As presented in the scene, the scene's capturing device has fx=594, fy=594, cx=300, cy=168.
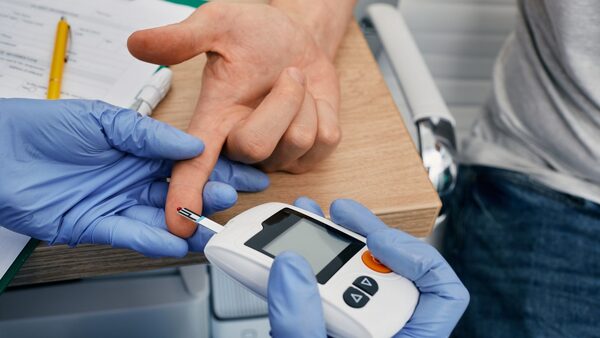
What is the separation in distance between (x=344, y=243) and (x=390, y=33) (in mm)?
416

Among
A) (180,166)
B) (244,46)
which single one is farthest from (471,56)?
(180,166)

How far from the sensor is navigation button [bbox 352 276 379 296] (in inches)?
19.5

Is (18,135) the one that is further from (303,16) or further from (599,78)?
(599,78)

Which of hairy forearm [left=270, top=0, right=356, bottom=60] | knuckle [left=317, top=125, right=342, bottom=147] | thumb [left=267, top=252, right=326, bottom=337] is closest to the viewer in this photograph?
thumb [left=267, top=252, right=326, bottom=337]

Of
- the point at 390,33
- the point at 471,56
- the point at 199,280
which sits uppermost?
the point at 390,33

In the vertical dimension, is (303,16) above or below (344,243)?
above

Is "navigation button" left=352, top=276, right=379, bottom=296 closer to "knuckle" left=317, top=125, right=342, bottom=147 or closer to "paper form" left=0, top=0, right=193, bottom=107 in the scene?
"knuckle" left=317, top=125, right=342, bottom=147

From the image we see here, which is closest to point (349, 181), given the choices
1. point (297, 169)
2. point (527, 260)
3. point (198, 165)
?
point (297, 169)

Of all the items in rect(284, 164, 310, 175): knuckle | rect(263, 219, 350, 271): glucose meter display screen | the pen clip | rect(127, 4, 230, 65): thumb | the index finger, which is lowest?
rect(263, 219, 350, 271): glucose meter display screen

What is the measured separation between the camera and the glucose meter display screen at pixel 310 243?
515 mm

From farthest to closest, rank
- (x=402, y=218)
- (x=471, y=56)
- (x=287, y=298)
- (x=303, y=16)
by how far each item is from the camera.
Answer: (x=471, y=56)
(x=303, y=16)
(x=402, y=218)
(x=287, y=298)

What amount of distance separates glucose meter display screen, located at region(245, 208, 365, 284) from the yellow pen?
28cm

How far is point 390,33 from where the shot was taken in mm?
850

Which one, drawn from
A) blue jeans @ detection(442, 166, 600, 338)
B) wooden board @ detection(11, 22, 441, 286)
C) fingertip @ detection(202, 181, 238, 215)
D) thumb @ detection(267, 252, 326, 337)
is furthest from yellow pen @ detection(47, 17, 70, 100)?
blue jeans @ detection(442, 166, 600, 338)
